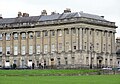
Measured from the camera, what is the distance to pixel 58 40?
12638 cm

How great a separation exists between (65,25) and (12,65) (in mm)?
17719

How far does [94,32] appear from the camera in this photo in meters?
126

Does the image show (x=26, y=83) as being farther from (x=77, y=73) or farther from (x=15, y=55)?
(x=15, y=55)

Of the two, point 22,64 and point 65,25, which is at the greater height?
point 65,25

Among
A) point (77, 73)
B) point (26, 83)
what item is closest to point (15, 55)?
point (77, 73)

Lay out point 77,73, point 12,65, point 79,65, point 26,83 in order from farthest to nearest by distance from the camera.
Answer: point 12,65 → point 79,65 → point 77,73 → point 26,83

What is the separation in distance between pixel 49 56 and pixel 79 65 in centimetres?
1039

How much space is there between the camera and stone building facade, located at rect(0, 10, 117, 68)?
401ft

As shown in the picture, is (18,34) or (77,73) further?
(18,34)

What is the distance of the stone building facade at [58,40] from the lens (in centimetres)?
12225

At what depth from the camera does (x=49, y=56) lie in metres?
128

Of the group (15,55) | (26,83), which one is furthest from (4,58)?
(26,83)

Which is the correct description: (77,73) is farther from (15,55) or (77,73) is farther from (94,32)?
(15,55)

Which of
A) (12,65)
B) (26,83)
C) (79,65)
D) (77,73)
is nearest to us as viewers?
(26,83)
